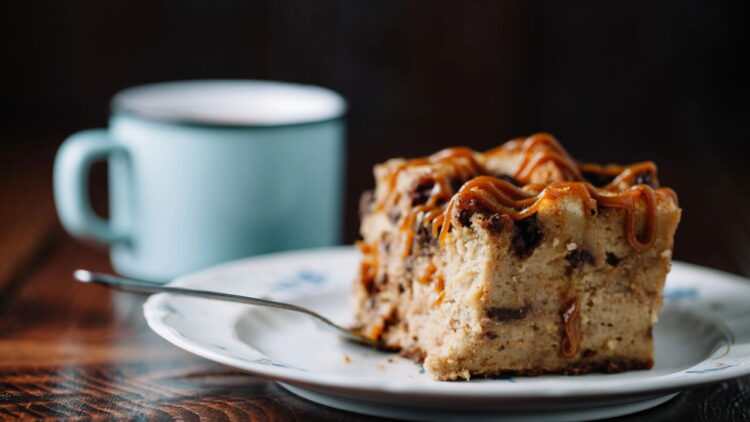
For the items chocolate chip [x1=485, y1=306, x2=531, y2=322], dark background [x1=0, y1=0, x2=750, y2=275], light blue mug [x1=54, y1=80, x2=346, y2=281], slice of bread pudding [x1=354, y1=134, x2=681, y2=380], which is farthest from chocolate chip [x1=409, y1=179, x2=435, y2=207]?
dark background [x1=0, y1=0, x2=750, y2=275]

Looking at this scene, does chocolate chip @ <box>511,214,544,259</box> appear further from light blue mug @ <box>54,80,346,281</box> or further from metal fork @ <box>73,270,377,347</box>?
light blue mug @ <box>54,80,346,281</box>

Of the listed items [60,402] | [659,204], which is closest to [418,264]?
[659,204]

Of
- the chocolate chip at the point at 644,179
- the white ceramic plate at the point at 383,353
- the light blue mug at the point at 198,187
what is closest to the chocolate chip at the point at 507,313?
the white ceramic plate at the point at 383,353

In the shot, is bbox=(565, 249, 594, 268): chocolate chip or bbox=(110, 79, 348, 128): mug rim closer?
bbox=(565, 249, 594, 268): chocolate chip

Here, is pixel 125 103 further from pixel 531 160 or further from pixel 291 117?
pixel 531 160

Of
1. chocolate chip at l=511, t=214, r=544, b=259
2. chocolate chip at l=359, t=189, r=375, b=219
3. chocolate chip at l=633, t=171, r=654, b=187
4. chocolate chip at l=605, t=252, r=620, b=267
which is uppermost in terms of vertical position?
chocolate chip at l=633, t=171, r=654, b=187

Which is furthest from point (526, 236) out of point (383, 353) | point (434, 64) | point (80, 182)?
point (434, 64)

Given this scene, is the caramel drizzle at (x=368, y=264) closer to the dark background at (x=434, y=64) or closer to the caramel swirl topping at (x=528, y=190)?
the caramel swirl topping at (x=528, y=190)

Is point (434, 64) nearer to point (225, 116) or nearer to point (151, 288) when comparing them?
point (225, 116)
